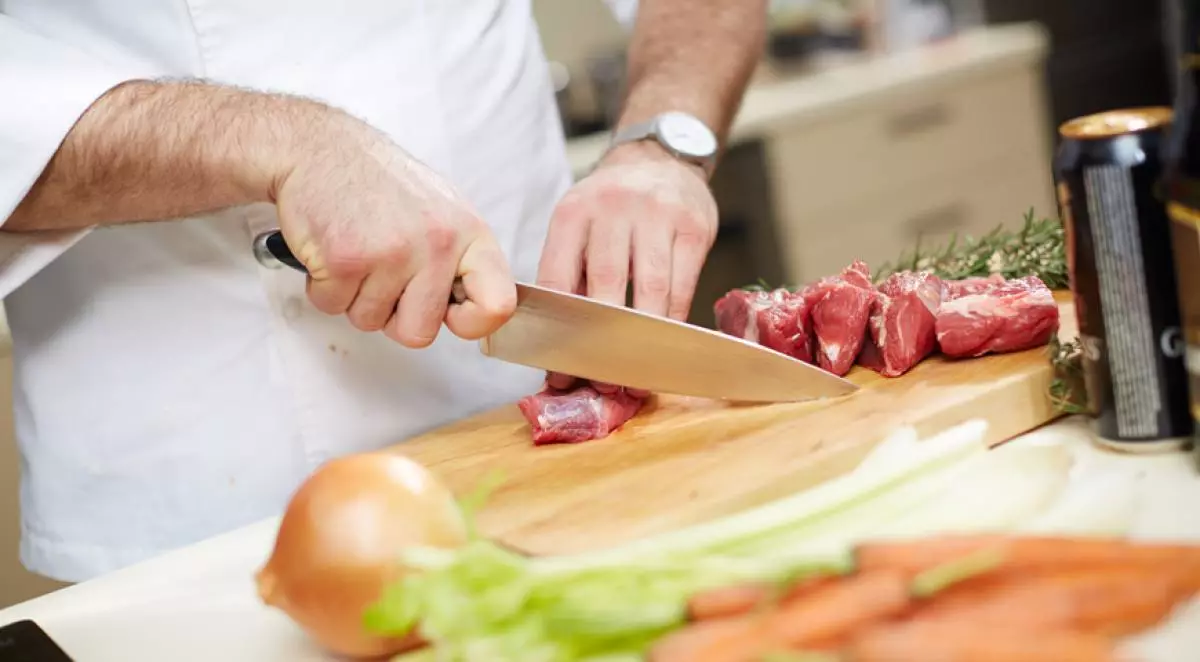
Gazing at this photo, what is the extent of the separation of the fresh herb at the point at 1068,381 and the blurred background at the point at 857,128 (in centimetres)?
199

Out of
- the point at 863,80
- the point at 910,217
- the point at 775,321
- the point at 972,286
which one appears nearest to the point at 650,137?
the point at 775,321

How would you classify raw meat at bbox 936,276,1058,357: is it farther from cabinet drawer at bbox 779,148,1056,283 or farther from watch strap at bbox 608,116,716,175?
cabinet drawer at bbox 779,148,1056,283

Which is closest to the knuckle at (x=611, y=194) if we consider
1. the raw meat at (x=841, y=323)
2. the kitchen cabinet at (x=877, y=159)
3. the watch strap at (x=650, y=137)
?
the watch strap at (x=650, y=137)

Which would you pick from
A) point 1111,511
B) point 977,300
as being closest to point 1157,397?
point 1111,511

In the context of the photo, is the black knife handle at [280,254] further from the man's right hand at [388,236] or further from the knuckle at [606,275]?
the knuckle at [606,275]

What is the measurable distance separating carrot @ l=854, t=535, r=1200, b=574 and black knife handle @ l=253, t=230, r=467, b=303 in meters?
0.58

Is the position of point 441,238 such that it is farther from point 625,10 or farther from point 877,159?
point 877,159

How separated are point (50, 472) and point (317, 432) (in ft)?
1.06

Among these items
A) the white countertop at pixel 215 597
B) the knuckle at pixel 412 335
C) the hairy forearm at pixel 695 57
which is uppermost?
the hairy forearm at pixel 695 57

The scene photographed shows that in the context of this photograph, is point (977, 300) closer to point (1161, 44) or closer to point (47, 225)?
point (47, 225)

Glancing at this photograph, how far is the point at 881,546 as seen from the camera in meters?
0.90

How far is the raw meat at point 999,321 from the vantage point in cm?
142

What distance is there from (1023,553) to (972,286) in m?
0.68

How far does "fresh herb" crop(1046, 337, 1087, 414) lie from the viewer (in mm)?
1327
